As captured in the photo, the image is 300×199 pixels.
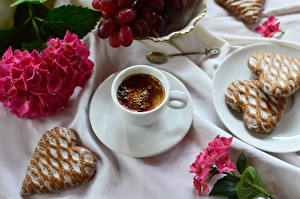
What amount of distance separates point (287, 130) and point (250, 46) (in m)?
0.36

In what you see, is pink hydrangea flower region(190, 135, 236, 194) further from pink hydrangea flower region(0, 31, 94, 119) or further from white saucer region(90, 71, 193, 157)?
pink hydrangea flower region(0, 31, 94, 119)

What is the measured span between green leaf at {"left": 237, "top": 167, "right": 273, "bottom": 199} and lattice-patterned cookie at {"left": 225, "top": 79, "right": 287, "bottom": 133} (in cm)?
19

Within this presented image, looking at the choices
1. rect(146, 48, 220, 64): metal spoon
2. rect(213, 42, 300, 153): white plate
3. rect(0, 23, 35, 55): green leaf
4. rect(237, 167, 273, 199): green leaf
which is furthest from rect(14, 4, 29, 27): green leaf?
rect(237, 167, 273, 199): green leaf

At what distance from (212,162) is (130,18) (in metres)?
0.58

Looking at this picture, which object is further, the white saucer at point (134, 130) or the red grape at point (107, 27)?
the red grape at point (107, 27)

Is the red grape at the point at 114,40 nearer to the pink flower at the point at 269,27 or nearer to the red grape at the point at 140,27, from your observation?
the red grape at the point at 140,27

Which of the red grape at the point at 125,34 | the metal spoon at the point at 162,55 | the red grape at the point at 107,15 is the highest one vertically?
the red grape at the point at 107,15

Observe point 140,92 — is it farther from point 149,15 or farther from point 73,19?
point 73,19

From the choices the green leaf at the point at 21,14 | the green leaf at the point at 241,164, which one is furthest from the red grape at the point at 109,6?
the green leaf at the point at 241,164

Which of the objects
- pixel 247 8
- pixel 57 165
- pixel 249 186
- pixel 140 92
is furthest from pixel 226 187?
pixel 247 8

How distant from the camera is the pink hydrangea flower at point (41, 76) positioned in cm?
96

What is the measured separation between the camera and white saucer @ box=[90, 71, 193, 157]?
99cm

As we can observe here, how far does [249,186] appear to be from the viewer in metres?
0.87

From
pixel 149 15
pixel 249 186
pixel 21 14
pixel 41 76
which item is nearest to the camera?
pixel 249 186
